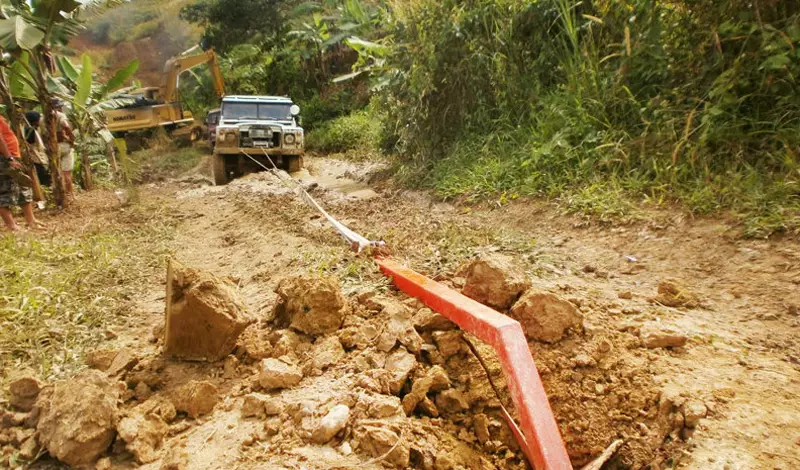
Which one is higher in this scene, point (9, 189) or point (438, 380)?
point (438, 380)

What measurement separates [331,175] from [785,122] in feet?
25.3

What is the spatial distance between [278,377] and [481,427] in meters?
0.77

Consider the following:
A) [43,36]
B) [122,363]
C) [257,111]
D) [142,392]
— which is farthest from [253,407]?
[257,111]

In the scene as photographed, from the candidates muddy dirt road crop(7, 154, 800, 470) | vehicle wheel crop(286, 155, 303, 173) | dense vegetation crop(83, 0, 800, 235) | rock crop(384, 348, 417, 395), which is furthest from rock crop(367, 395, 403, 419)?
vehicle wheel crop(286, 155, 303, 173)

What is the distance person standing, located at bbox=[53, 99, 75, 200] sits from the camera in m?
7.08

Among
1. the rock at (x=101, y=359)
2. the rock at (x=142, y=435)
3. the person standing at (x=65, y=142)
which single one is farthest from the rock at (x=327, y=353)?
the person standing at (x=65, y=142)

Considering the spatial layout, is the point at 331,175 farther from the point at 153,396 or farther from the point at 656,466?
the point at 656,466

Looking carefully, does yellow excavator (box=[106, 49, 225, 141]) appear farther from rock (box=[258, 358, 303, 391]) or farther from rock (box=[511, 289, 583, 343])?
rock (box=[511, 289, 583, 343])

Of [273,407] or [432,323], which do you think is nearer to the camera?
[273,407]

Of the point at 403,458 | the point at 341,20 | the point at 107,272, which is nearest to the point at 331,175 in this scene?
the point at 107,272

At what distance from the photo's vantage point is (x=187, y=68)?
14.6 meters

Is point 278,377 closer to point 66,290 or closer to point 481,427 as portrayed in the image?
point 481,427

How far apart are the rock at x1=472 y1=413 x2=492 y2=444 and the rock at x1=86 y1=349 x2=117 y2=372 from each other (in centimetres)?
161

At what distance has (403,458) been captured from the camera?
4.98ft
